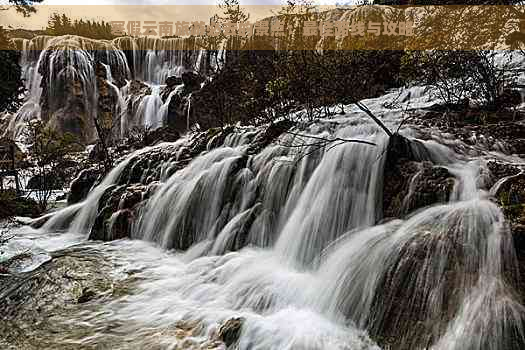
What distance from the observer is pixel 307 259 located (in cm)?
493

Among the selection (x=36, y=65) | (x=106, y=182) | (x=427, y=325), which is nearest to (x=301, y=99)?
(x=106, y=182)

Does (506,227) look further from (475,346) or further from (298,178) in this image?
(298,178)

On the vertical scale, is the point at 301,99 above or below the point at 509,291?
above

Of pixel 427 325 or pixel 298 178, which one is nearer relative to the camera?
pixel 427 325

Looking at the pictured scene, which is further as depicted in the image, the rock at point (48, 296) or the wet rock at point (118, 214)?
the wet rock at point (118, 214)

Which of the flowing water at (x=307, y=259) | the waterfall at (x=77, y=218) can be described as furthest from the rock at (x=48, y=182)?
the flowing water at (x=307, y=259)

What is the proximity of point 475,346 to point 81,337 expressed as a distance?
11.5 feet

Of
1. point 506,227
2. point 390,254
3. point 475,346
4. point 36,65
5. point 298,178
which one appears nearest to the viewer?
point 475,346

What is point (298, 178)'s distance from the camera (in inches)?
241

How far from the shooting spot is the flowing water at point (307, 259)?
10.2 ft

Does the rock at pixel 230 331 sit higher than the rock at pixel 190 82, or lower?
lower

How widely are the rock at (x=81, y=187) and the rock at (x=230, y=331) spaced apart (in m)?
8.93

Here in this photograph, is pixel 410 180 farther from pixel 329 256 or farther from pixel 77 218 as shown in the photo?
pixel 77 218

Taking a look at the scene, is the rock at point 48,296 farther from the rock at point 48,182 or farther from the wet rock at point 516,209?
the rock at point 48,182
